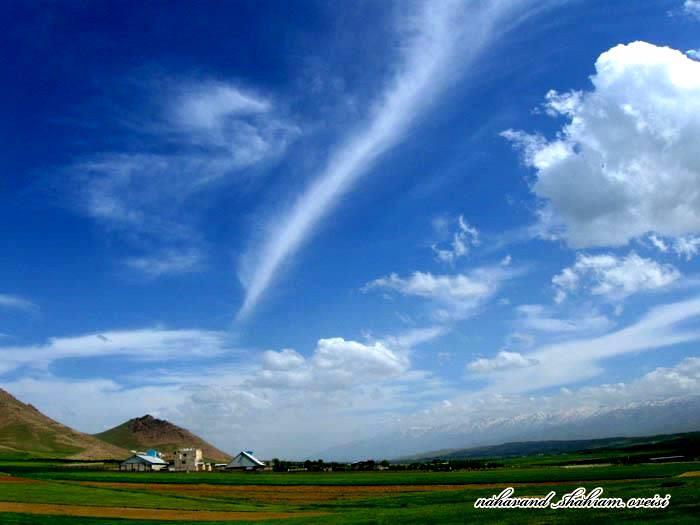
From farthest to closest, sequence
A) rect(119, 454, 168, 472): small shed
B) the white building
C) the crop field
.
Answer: the white building → rect(119, 454, 168, 472): small shed → the crop field

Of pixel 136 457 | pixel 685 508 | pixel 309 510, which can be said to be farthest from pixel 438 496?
pixel 136 457

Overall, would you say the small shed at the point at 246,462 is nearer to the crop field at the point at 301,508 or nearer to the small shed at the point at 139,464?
the small shed at the point at 139,464

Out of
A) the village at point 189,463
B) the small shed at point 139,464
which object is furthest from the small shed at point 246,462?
the small shed at point 139,464

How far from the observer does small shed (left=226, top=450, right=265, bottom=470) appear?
Result: 18450cm

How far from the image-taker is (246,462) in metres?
188

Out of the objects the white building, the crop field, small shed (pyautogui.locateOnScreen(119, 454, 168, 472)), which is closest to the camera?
the crop field

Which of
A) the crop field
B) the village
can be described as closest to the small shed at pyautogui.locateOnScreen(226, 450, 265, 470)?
the village

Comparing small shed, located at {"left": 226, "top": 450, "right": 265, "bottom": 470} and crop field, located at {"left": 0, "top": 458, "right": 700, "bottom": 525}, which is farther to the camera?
small shed, located at {"left": 226, "top": 450, "right": 265, "bottom": 470}

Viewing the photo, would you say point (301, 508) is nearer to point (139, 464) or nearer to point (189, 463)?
point (139, 464)

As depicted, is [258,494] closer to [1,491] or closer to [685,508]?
[1,491]

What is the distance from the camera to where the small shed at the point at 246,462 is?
184 metres

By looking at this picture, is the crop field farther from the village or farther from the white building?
the white building

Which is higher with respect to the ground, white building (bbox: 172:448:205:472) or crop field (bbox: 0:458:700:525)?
crop field (bbox: 0:458:700:525)

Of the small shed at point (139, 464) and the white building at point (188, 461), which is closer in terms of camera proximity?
the small shed at point (139, 464)
